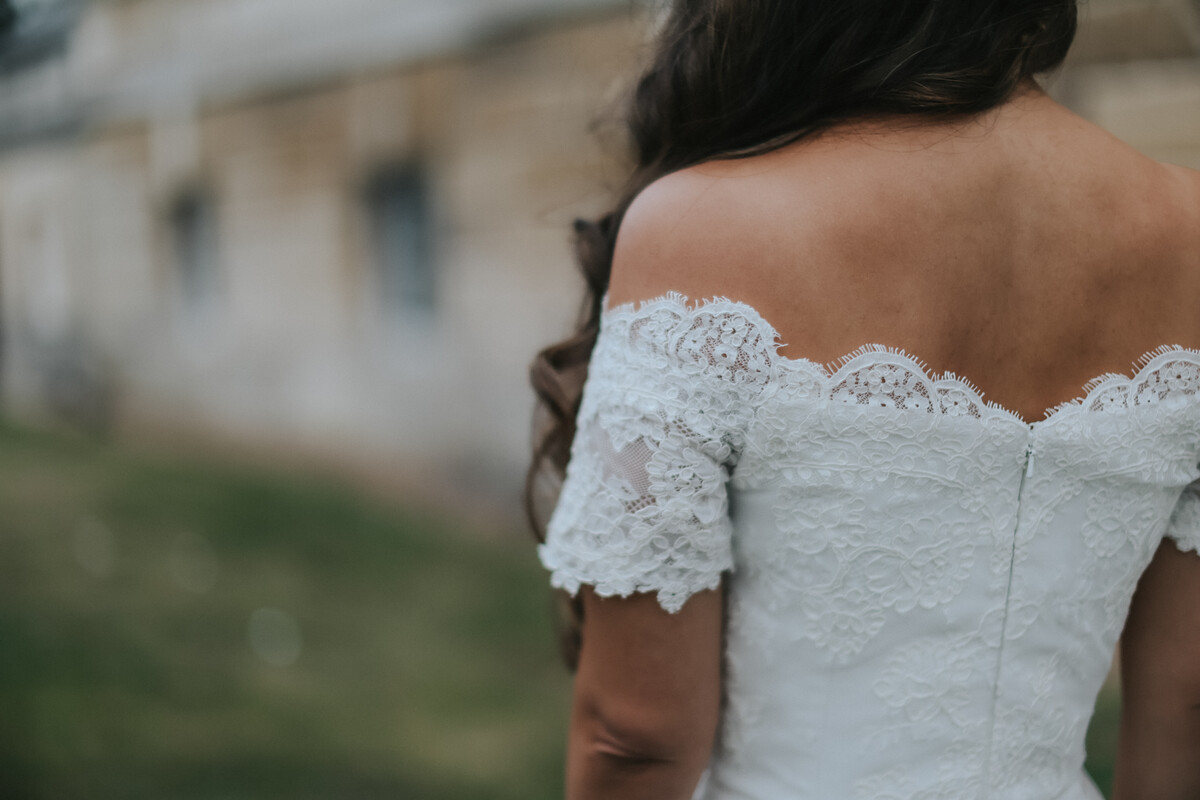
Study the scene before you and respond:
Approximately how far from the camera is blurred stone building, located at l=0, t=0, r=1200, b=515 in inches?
235

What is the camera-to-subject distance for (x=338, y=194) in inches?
318

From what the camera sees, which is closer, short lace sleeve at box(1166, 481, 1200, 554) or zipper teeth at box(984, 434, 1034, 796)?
zipper teeth at box(984, 434, 1034, 796)

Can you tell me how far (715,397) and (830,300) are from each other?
0.16 meters

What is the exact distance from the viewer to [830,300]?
1064 mm

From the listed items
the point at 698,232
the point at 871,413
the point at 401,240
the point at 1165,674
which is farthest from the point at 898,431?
the point at 401,240

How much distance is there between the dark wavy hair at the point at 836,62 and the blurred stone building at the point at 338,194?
7.31 feet

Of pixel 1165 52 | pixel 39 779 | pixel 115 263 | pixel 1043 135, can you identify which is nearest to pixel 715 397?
pixel 1043 135

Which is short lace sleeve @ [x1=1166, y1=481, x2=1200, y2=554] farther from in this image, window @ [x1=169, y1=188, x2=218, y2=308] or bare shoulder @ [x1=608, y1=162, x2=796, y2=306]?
window @ [x1=169, y1=188, x2=218, y2=308]

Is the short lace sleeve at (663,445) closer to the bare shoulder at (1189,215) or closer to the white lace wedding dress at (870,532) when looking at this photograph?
the white lace wedding dress at (870,532)

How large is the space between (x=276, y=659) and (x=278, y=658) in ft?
0.04

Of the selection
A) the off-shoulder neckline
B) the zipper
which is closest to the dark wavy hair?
the off-shoulder neckline

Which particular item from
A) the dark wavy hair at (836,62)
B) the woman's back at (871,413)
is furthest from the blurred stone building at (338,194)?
the woman's back at (871,413)

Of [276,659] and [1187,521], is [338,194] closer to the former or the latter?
[276,659]

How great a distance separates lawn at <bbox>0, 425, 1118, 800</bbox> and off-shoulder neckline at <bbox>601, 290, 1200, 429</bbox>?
101 inches
